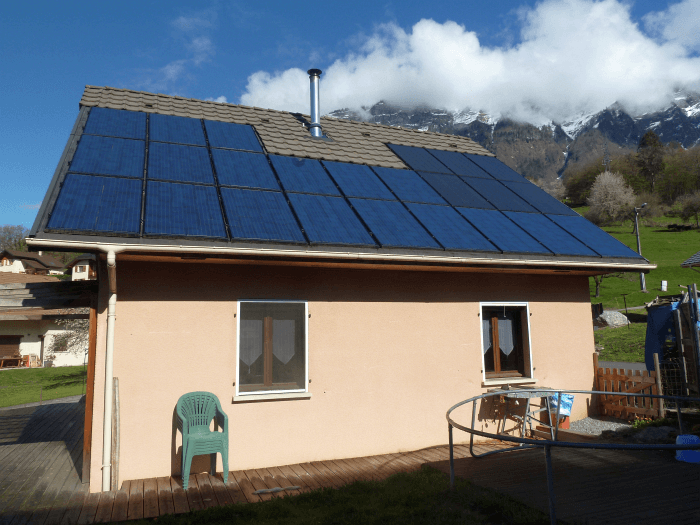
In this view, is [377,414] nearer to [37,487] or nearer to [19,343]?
[37,487]

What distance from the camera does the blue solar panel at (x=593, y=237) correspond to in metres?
8.60

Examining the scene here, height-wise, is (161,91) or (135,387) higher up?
(161,91)

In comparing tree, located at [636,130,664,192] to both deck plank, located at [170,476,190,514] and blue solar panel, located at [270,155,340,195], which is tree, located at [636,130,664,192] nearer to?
blue solar panel, located at [270,155,340,195]

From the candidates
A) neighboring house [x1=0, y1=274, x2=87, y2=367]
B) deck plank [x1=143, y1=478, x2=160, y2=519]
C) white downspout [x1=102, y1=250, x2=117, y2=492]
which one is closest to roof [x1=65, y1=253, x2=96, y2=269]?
white downspout [x1=102, y1=250, x2=117, y2=492]

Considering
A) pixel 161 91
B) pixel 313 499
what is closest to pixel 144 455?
pixel 313 499

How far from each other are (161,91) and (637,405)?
39.9 feet

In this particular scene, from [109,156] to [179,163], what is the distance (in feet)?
3.38

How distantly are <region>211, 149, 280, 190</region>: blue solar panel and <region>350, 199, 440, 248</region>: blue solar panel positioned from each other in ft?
4.96

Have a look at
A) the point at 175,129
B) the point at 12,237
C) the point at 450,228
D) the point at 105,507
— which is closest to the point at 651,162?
the point at 450,228

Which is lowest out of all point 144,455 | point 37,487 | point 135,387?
point 37,487

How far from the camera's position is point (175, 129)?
29.7ft

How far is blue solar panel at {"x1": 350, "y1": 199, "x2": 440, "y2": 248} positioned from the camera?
705 centimetres

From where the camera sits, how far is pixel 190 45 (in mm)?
12000

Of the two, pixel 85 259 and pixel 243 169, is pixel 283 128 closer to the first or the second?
pixel 243 169
